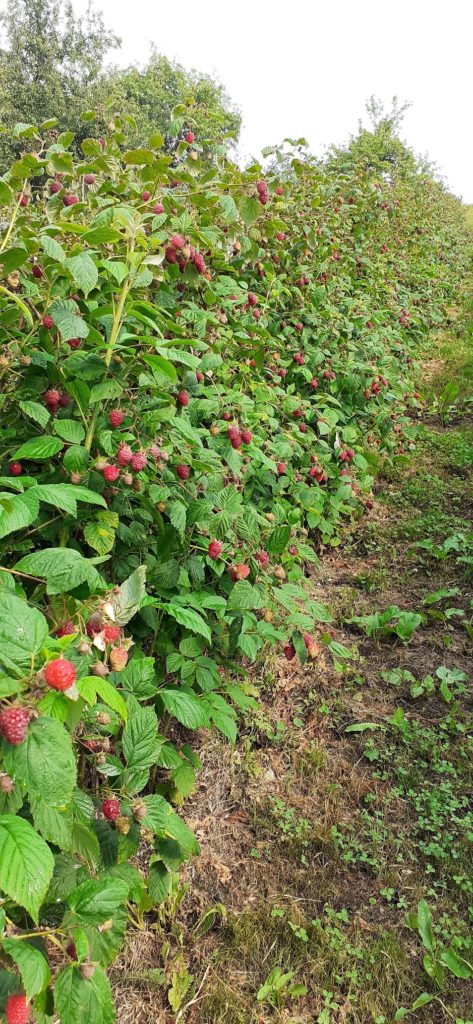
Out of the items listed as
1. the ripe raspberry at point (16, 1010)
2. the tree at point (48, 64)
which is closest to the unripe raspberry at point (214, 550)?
the ripe raspberry at point (16, 1010)

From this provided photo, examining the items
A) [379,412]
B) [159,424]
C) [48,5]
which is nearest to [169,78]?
[48,5]

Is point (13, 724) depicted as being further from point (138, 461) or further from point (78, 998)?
point (138, 461)

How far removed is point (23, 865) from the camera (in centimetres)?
77

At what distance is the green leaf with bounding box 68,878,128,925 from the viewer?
38.1 inches

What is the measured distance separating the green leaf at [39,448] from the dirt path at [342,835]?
131cm

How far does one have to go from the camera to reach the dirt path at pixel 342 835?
1.62 meters

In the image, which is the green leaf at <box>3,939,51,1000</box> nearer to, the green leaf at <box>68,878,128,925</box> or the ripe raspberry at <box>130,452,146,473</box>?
the green leaf at <box>68,878,128,925</box>

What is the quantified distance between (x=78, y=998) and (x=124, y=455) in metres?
1.03

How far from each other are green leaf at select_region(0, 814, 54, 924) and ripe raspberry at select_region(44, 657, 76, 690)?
0.20 m

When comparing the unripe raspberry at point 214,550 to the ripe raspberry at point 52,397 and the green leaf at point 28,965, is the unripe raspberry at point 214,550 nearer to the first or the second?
the ripe raspberry at point 52,397

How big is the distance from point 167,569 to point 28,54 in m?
27.9

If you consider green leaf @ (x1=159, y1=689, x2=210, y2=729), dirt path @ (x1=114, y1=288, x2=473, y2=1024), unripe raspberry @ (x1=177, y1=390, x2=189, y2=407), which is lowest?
dirt path @ (x1=114, y1=288, x2=473, y2=1024)

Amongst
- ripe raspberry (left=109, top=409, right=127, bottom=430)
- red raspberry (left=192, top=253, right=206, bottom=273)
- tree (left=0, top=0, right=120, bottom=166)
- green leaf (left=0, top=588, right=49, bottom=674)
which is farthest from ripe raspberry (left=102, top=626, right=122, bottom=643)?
tree (left=0, top=0, right=120, bottom=166)

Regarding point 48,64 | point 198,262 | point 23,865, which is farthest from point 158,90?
point 23,865
